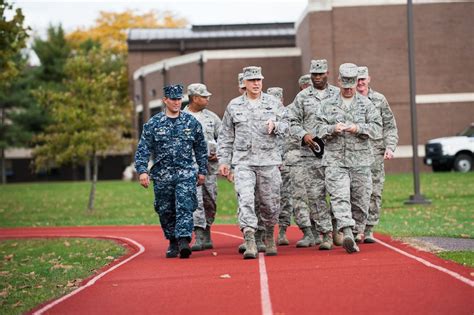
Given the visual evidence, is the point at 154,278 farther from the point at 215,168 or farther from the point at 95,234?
the point at 95,234

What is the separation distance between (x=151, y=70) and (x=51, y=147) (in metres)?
31.0

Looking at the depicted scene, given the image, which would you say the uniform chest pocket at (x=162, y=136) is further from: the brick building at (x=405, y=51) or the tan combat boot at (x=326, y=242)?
the brick building at (x=405, y=51)

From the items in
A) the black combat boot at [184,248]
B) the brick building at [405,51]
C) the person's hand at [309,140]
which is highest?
the brick building at [405,51]

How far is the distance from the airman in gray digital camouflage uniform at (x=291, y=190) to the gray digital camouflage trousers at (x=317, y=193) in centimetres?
45

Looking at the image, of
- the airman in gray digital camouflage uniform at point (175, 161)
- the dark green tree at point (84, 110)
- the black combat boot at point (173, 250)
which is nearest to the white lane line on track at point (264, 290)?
the airman in gray digital camouflage uniform at point (175, 161)

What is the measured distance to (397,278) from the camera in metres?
11.4

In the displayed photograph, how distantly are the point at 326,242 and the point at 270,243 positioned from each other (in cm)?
83

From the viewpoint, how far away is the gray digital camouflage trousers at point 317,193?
15.3 metres

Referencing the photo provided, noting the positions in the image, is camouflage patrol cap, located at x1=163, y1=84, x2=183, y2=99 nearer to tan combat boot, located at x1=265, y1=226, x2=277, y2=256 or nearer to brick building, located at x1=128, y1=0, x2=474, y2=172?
tan combat boot, located at x1=265, y1=226, x2=277, y2=256

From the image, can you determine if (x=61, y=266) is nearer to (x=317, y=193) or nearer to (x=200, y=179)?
(x=200, y=179)

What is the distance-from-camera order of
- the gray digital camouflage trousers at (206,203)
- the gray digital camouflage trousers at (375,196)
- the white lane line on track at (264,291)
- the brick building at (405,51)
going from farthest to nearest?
the brick building at (405,51), the gray digital camouflage trousers at (206,203), the gray digital camouflage trousers at (375,196), the white lane line on track at (264,291)

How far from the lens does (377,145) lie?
16.5 meters

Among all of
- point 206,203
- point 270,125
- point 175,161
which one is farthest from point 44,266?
point 270,125

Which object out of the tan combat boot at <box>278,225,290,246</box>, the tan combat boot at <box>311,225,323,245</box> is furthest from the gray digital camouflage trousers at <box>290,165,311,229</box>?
the tan combat boot at <box>278,225,290,246</box>
